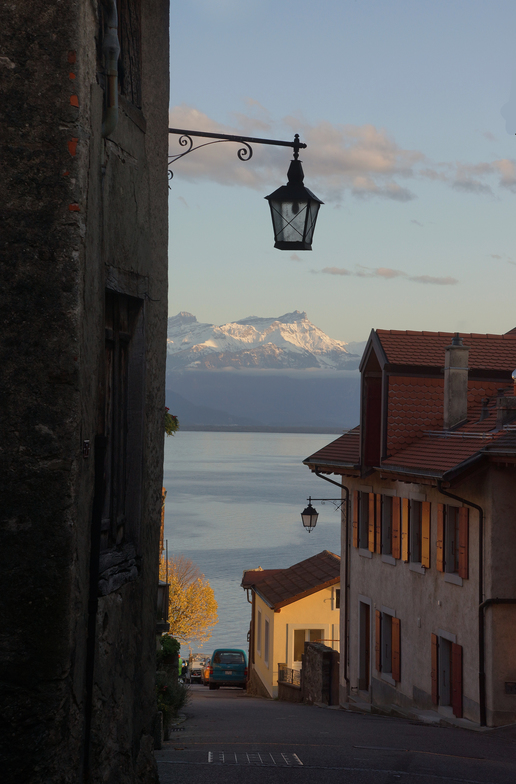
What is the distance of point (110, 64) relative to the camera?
5.22m

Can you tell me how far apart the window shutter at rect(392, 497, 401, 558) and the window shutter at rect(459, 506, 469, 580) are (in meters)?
2.89

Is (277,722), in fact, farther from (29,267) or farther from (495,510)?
(29,267)

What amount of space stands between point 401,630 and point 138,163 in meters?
15.2

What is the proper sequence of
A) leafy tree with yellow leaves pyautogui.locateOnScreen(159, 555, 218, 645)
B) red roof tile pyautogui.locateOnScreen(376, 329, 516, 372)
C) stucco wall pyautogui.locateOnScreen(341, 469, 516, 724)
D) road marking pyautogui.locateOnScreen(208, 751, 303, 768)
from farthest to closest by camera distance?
leafy tree with yellow leaves pyautogui.locateOnScreen(159, 555, 218, 645), red roof tile pyautogui.locateOnScreen(376, 329, 516, 372), stucco wall pyautogui.locateOnScreen(341, 469, 516, 724), road marking pyautogui.locateOnScreen(208, 751, 303, 768)

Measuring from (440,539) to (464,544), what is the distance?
102 cm

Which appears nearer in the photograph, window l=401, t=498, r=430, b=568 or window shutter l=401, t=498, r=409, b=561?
window l=401, t=498, r=430, b=568

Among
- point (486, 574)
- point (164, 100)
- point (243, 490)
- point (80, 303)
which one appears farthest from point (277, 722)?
point (243, 490)

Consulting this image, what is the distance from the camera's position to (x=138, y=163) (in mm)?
6242

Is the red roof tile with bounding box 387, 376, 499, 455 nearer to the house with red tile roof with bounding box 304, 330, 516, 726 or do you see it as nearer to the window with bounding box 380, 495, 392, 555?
the house with red tile roof with bounding box 304, 330, 516, 726

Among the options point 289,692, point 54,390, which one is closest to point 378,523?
point 289,692

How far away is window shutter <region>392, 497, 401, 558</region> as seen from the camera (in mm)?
19547

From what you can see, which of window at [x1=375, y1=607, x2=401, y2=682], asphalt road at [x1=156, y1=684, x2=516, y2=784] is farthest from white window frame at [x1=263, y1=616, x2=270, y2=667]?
asphalt road at [x1=156, y1=684, x2=516, y2=784]

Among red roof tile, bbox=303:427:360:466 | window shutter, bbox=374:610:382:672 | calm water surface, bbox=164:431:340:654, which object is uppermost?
red roof tile, bbox=303:427:360:466

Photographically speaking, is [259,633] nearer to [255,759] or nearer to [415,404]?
[415,404]
